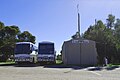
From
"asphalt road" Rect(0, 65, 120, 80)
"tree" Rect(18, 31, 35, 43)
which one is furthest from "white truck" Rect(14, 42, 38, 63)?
"tree" Rect(18, 31, 35, 43)

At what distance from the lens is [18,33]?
263ft

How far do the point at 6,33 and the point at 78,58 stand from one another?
33.1 m

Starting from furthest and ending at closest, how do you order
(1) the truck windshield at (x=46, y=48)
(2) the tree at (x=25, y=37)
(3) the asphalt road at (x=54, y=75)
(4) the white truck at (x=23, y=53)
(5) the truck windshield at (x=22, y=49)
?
(2) the tree at (x=25, y=37), (1) the truck windshield at (x=46, y=48), (5) the truck windshield at (x=22, y=49), (4) the white truck at (x=23, y=53), (3) the asphalt road at (x=54, y=75)

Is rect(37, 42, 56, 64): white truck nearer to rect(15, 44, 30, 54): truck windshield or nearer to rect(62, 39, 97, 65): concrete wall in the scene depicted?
rect(15, 44, 30, 54): truck windshield

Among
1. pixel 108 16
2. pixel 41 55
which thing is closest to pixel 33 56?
pixel 41 55

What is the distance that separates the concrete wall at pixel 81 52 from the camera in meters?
44.4

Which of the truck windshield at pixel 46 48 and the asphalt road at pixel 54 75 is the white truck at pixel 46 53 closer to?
the truck windshield at pixel 46 48

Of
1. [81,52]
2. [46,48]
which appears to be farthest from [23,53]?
[81,52]

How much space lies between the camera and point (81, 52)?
44500 millimetres

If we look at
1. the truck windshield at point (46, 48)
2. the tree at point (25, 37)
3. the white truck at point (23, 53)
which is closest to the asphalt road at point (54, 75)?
the white truck at point (23, 53)

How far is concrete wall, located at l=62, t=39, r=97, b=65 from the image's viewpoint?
1748 inches

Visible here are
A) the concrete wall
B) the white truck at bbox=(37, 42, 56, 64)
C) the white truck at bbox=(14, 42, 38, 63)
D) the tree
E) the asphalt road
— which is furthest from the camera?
the tree

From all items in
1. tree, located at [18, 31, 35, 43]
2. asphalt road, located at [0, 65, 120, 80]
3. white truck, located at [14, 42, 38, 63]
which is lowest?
asphalt road, located at [0, 65, 120, 80]

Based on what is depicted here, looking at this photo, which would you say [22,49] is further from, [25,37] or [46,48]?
[25,37]
